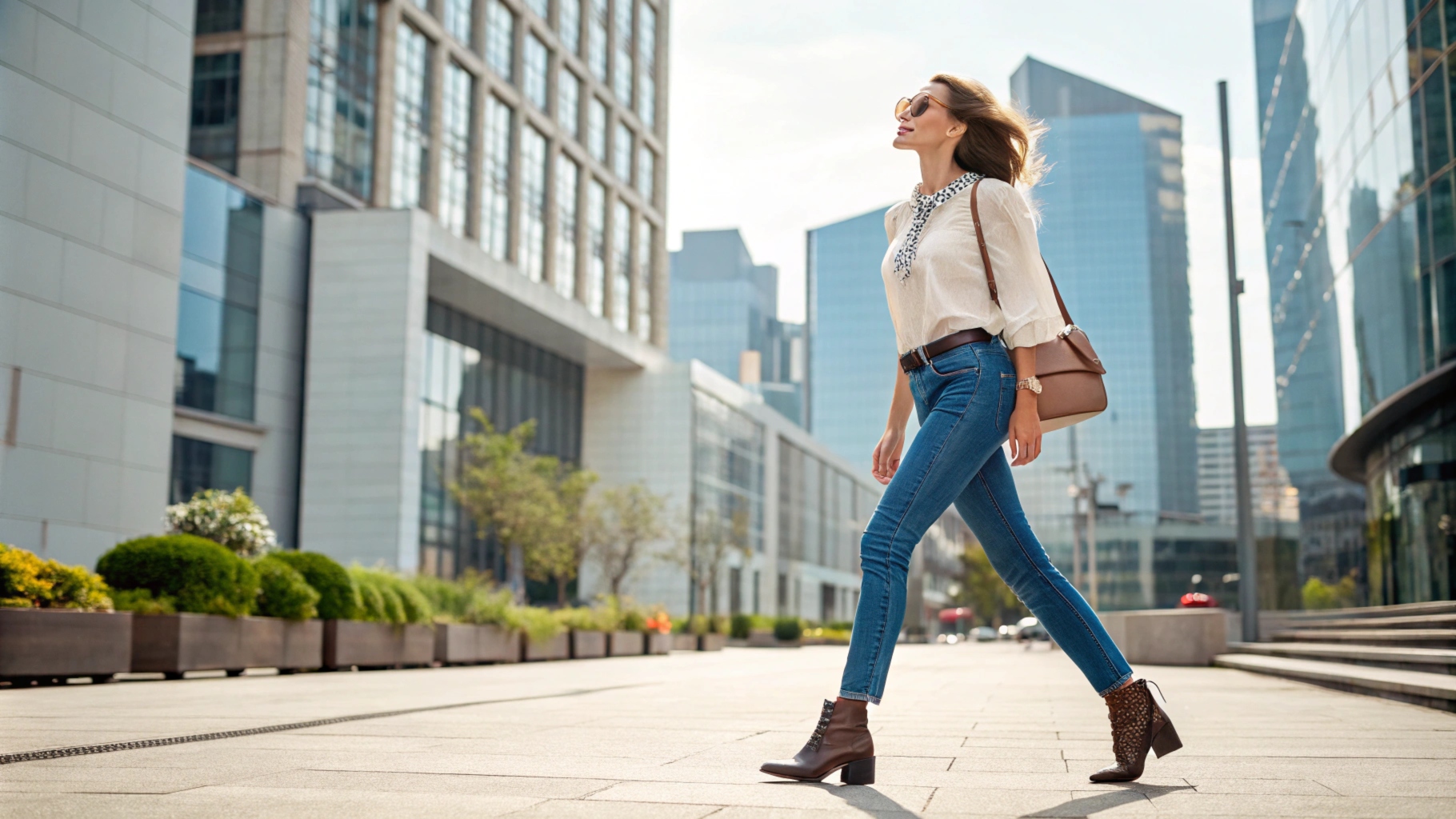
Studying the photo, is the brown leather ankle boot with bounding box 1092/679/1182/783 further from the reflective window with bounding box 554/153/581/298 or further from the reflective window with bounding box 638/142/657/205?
the reflective window with bounding box 638/142/657/205

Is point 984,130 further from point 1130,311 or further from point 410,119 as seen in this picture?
point 1130,311

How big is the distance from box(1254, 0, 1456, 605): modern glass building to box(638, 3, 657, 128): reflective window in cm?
3004

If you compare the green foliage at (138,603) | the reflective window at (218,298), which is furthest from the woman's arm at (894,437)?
the reflective window at (218,298)

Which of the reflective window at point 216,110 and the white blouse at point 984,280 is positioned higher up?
the reflective window at point 216,110

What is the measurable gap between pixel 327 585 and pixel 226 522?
17.9 ft

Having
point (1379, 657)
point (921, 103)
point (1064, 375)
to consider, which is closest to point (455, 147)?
point (1379, 657)

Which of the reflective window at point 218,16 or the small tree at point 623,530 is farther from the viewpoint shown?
the small tree at point 623,530

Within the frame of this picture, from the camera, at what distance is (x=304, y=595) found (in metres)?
13.2

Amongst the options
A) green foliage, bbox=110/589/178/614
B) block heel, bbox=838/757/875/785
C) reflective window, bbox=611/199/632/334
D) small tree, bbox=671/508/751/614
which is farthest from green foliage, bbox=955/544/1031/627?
block heel, bbox=838/757/875/785

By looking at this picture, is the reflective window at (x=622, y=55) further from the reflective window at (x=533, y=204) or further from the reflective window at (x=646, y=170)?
the reflective window at (x=533, y=204)

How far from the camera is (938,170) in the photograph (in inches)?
163

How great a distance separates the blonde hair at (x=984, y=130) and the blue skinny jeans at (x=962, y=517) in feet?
2.15

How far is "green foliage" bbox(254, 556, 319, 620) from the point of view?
1301 cm

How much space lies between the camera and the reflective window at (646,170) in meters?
56.4
